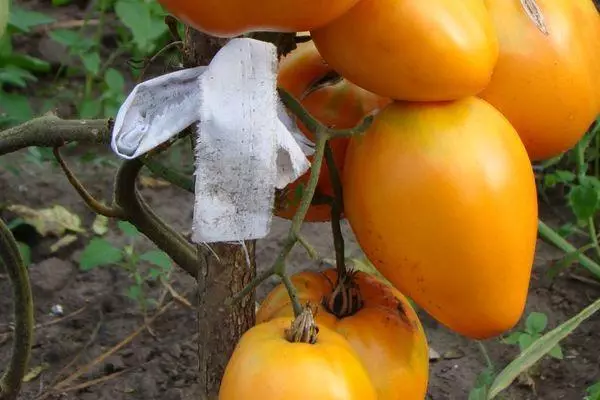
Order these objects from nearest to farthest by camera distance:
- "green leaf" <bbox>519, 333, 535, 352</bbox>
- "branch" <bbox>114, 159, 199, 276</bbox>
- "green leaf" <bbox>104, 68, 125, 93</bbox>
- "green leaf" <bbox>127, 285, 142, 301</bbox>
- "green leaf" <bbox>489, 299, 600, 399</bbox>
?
"green leaf" <bbox>489, 299, 600, 399</bbox>
"branch" <bbox>114, 159, 199, 276</bbox>
"green leaf" <bbox>519, 333, 535, 352</bbox>
"green leaf" <bbox>127, 285, 142, 301</bbox>
"green leaf" <bbox>104, 68, 125, 93</bbox>

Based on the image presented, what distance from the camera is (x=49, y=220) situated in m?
2.08

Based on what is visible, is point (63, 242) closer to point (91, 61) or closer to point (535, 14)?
point (91, 61)

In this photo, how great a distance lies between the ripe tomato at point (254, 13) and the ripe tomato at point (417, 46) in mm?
31

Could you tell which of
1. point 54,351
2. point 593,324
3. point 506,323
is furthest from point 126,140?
point 593,324

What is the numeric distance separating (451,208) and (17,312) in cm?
81

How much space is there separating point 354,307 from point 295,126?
0.52 ft

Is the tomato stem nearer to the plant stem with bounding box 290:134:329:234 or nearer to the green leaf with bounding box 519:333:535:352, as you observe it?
the plant stem with bounding box 290:134:329:234

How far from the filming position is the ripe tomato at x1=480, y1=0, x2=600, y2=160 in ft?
2.47

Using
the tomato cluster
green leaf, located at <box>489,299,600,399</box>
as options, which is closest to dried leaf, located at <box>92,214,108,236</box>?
green leaf, located at <box>489,299,600,399</box>

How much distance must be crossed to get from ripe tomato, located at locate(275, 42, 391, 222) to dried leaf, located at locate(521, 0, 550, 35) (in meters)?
0.13

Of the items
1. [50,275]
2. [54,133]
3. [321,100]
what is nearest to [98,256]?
[50,275]

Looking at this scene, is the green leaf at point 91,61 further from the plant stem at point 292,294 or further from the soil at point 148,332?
the plant stem at point 292,294

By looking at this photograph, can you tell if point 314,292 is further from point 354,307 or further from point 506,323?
point 506,323

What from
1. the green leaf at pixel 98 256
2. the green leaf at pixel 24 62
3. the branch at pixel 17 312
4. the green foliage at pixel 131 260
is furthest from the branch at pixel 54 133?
the green leaf at pixel 24 62
